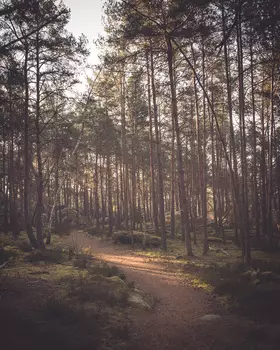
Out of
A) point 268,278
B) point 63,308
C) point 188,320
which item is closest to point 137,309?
point 188,320

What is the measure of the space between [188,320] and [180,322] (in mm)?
237

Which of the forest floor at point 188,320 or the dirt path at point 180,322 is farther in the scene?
the dirt path at point 180,322

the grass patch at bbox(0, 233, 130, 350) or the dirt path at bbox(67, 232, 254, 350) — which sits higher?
the grass patch at bbox(0, 233, 130, 350)

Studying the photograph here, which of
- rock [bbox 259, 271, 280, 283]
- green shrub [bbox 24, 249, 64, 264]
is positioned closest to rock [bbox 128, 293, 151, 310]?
rock [bbox 259, 271, 280, 283]

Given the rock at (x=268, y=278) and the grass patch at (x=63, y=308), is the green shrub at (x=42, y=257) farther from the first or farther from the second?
the rock at (x=268, y=278)

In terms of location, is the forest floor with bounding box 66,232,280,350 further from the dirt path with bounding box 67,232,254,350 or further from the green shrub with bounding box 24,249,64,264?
the green shrub with bounding box 24,249,64,264

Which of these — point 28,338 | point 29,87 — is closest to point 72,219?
point 29,87

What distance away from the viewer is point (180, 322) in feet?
19.1

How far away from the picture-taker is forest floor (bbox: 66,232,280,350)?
14.8ft

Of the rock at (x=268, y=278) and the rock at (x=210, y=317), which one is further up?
the rock at (x=268, y=278)

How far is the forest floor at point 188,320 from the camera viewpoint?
450cm

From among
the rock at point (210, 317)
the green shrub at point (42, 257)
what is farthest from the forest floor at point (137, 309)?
the green shrub at point (42, 257)

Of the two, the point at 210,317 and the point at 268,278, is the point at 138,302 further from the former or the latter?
the point at 268,278

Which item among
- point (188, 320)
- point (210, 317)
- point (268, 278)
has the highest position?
point (268, 278)
